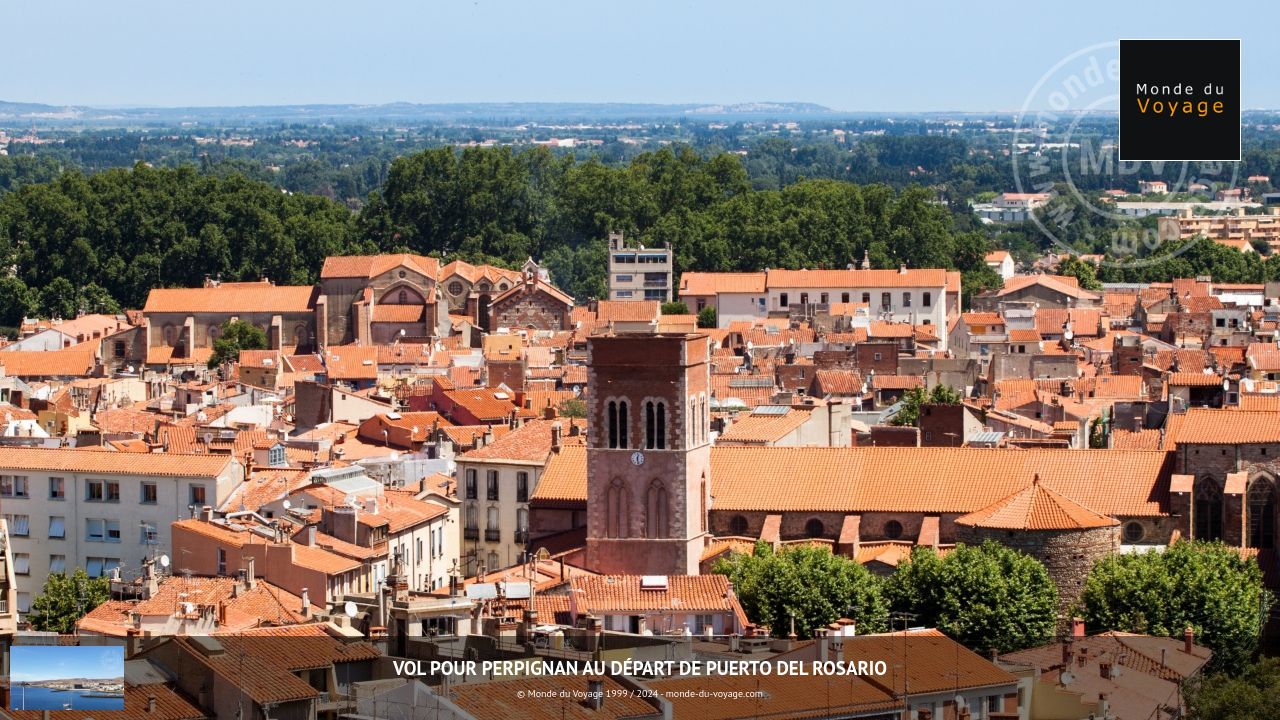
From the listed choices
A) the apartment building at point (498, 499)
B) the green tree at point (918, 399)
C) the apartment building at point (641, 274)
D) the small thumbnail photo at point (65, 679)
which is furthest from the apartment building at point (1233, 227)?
the small thumbnail photo at point (65, 679)

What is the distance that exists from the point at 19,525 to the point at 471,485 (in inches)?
274

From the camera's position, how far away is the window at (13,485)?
45562 millimetres

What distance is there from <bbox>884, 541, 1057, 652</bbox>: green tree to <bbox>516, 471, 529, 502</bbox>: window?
9.07m

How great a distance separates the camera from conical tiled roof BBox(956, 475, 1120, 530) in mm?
40531

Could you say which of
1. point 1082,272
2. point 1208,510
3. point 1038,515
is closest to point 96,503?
point 1038,515

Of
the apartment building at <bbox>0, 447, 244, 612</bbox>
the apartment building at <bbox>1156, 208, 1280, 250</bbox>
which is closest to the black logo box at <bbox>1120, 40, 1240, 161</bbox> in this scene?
the apartment building at <bbox>0, 447, 244, 612</bbox>

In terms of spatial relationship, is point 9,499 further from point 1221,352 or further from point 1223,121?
point 1221,352

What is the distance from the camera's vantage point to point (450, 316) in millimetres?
93688

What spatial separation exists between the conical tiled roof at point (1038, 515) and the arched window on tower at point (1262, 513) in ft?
7.76

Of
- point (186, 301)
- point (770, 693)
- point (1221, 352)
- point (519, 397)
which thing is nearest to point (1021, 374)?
point (1221, 352)

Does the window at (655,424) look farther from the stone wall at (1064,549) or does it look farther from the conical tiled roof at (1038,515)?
the stone wall at (1064,549)

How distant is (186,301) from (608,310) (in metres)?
13.4

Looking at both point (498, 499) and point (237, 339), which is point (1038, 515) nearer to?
point (498, 499)

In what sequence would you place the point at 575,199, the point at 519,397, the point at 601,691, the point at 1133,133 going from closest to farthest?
1. the point at 601,691
2. the point at 1133,133
3. the point at 519,397
4. the point at 575,199
